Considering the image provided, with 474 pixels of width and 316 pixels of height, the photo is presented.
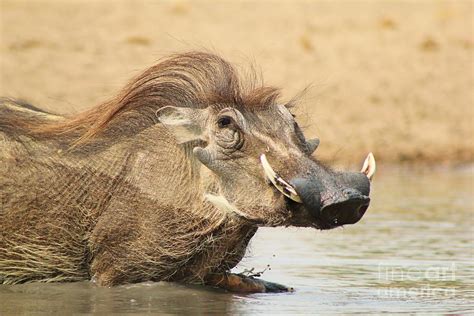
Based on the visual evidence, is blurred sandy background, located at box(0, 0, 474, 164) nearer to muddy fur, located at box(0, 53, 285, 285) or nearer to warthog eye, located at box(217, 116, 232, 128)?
muddy fur, located at box(0, 53, 285, 285)

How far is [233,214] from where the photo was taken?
6570 millimetres

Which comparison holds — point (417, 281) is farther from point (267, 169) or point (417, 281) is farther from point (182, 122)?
point (182, 122)

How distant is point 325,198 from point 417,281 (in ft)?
4.95

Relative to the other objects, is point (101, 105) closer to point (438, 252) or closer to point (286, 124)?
point (286, 124)

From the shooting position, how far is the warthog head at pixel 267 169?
621cm

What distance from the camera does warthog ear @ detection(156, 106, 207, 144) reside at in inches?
266

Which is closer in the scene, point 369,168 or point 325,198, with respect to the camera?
point 325,198

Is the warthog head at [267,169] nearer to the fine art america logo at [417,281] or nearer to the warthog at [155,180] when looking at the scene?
the warthog at [155,180]

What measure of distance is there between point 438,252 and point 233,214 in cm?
240

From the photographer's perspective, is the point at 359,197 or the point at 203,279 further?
the point at 203,279

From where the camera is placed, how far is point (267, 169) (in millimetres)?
6320

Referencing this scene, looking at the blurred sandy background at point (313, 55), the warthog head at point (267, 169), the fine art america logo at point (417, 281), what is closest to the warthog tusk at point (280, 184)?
the warthog head at point (267, 169)

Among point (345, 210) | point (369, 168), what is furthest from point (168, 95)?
point (345, 210)

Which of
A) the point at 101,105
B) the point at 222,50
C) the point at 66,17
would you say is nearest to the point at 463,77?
the point at 222,50
